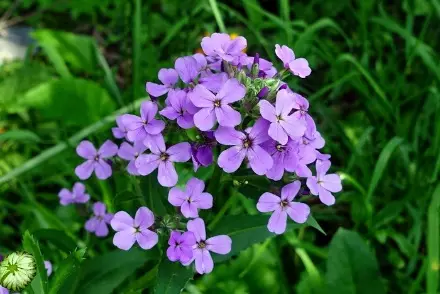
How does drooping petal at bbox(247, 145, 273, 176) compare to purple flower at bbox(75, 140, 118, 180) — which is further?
purple flower at bbox(75, 140, 118, 180)

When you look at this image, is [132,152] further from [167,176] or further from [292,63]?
[292,63]

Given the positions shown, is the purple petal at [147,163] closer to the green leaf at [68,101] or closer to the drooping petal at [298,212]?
the drooping petal at [298,212]

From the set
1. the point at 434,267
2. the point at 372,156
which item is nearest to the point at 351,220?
the point at 372,156

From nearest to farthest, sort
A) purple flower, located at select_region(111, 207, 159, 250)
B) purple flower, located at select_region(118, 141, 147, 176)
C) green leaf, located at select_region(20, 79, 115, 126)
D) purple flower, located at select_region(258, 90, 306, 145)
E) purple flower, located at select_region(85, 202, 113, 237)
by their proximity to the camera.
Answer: purple flower, located at select_region(258, 90, 306, 145), purple flower, located at select_region(111, 207, 159, 250), purple flower, located at select_region(118, 141, 147, 176), purple flower, located at select_region(85, 202, 113, 237), green leaf, located at select_region(20, 79, 115, 126)

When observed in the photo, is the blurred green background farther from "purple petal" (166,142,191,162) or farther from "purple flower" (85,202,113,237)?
"purple petal" (166,142,191,162)

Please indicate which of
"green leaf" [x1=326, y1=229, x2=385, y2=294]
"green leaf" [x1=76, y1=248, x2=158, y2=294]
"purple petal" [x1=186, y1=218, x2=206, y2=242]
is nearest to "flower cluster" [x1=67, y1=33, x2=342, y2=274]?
"purple petal" [x1=186, y1=218, x2=206, y2=242]

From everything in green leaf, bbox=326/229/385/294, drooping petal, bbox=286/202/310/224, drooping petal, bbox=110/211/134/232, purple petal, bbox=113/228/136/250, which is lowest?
green leaf, bbox=326/229/385/294
